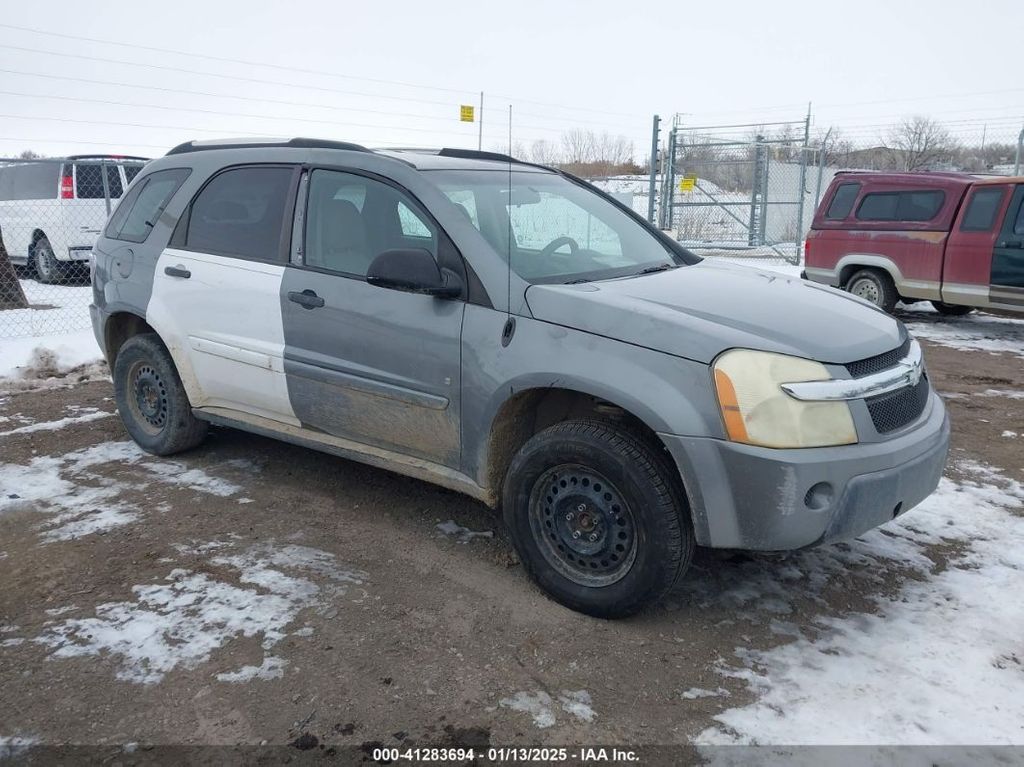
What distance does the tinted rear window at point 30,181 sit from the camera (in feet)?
39.8

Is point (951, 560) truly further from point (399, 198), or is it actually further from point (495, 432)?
point (399, 198)

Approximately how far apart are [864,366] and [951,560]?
126cm

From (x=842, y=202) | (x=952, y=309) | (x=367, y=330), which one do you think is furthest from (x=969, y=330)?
(x=367, y=330)

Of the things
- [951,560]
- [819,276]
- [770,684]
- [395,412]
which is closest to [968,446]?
[951,560]

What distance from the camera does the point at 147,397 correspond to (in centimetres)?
508

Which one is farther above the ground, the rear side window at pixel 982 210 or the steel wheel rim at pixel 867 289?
the rear side window at pixel 982 210

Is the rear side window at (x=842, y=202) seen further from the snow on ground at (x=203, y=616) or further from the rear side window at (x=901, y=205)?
the snow on ground at (x=203, y=616)

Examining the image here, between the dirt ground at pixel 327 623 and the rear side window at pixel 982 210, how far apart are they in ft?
23.4

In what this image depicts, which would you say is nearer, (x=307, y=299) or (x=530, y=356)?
(x=530, y=356)

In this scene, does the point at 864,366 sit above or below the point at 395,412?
above

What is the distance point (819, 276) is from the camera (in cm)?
1104

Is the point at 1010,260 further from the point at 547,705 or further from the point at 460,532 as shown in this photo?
the point at 547,705

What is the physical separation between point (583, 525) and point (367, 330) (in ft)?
4.38

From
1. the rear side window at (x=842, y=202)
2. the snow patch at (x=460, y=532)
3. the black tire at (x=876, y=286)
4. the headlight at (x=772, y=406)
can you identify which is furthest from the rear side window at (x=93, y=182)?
the headlight at (x=772, y=406)
